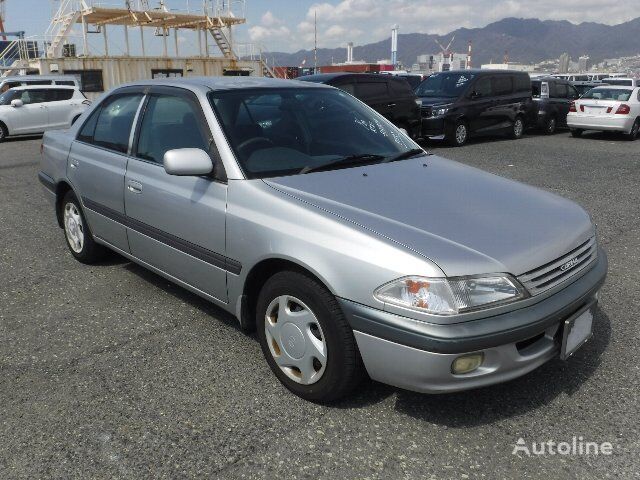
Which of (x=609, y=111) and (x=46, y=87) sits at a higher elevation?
(x=46, y=87)

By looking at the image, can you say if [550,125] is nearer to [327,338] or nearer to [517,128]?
[517,128]

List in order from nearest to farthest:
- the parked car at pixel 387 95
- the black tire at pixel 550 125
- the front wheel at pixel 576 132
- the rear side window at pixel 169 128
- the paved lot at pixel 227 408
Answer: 1. the paved lot at pixel 227 408
2. the rear side window at pixel 169 128
3. the parked car at pixel 387 95
4. the front wheel at pixel 576 132
5. the black tire at pixel 550 125

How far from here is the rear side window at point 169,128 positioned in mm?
3295

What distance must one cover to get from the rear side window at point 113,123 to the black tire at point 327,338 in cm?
185

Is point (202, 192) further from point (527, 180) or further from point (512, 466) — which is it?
point (527, 180)

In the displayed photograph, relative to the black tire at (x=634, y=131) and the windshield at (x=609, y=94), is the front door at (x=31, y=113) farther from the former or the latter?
the black tire at (x=634, y=131)

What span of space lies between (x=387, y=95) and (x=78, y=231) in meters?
8.66

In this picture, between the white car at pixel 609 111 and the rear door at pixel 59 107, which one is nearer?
the white car at pixel 609 111

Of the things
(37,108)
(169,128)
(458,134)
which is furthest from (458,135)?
(37,108)

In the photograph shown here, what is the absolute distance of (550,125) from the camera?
15914 millimetres

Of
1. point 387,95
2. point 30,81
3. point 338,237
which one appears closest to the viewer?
point 338,237

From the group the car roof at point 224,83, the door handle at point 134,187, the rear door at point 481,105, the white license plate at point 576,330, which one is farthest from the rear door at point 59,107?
the white license plate at point 576,330

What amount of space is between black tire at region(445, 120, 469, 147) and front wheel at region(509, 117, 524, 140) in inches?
83.8

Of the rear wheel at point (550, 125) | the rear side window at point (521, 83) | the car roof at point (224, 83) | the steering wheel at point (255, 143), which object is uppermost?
the rear side window at point (521, 83)
